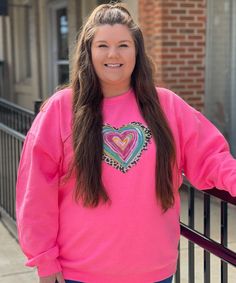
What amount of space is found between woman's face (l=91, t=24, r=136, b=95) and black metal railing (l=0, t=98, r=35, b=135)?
2.67 m

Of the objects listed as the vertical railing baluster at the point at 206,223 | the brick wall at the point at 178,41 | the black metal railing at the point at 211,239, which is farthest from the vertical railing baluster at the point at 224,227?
the brick wall at the point at 178,41

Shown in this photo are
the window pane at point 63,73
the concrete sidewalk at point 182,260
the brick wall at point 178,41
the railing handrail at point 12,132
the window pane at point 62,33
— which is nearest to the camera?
the concrete sidewalk at point 182,260

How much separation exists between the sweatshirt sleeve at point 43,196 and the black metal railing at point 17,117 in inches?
104

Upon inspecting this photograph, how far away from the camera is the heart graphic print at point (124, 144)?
5.98 feet

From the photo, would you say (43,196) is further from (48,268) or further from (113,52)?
(113,52)

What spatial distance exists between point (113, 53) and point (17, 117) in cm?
331

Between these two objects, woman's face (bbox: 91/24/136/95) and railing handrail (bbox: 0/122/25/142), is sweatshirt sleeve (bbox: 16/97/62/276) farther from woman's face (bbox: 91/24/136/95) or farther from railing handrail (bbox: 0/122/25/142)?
railing handrail (bbox: 0/122/25/142)

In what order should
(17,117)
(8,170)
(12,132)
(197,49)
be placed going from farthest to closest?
(197,49), (17,117), (8,170), (12,132)

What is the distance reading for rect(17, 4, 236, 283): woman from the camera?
1840 mm

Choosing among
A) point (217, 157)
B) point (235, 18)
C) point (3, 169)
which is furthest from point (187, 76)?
point (217, 157)

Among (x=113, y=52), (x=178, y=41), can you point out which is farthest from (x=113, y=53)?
(x=178, y=41)

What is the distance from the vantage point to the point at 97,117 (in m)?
1.88

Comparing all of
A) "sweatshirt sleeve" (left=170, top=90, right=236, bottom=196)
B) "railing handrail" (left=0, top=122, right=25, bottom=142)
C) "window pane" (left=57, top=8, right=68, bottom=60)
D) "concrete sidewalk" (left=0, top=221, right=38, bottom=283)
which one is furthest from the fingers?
"window pane" (left=57, top=8, right=68, bottom=60)

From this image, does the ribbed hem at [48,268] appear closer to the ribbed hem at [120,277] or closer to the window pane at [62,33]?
the ribbed hem at [120,277]
